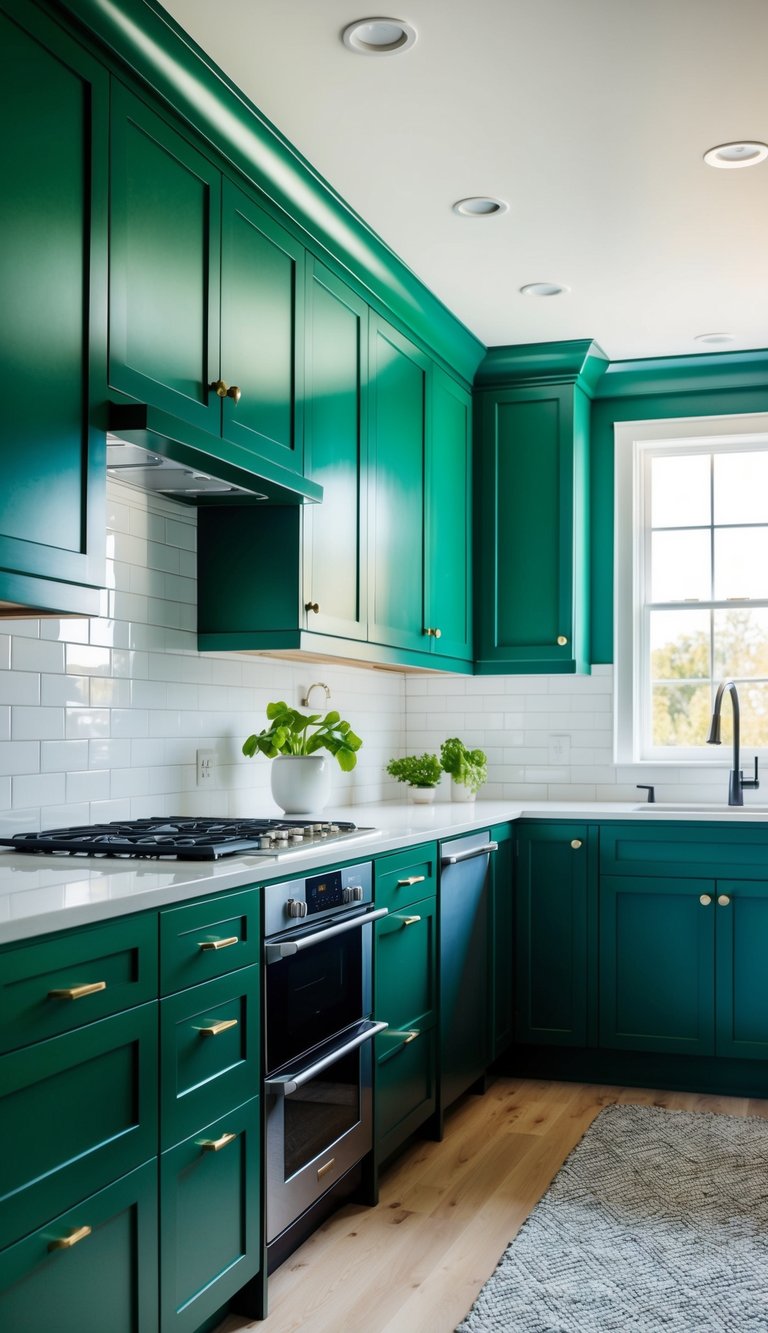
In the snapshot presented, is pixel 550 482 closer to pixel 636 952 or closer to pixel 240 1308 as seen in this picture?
pixel 636 952

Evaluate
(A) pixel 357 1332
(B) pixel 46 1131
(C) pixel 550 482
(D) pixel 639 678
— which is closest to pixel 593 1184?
(A) pixel 357 1332

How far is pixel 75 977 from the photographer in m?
1.77

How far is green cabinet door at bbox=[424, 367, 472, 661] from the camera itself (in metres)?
4.23

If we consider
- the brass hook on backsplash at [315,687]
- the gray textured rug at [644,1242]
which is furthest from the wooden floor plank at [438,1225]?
the brass hook on backsplash at [315,687]

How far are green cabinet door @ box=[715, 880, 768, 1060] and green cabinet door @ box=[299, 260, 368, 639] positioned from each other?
1542 mm

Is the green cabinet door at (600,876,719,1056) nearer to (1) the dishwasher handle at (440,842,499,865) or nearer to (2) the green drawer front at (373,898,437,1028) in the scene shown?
(1) the dishwasher handle at (440,842,499,865)

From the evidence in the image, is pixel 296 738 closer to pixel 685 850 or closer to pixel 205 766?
pixel 205 766

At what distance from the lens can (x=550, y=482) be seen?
4656 mm

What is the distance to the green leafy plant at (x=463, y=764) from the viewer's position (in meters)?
4.46

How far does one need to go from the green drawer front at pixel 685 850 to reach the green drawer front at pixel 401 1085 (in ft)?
3.43

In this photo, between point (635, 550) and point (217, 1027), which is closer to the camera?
point (217, 1027)

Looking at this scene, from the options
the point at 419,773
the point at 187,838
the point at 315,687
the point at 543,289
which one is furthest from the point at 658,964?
the point at 543,289

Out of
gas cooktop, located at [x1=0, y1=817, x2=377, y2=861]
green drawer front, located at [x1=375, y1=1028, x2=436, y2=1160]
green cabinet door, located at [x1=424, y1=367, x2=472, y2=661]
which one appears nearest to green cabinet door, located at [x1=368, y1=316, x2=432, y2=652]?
green cabinet door, located at [x1=424, y1=367, x2=472, y2=661]

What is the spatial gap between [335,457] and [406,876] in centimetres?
116
